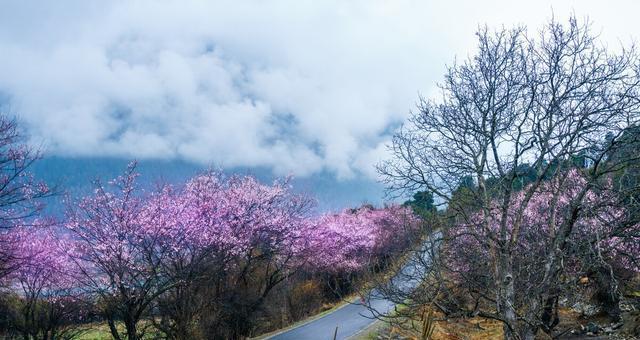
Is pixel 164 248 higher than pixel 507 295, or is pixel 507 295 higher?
pixel 164 248

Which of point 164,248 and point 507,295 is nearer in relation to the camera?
point 507,295

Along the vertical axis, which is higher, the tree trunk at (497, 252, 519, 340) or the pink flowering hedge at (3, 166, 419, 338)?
the pink flowering hedge at (3, 166, 419, 338)

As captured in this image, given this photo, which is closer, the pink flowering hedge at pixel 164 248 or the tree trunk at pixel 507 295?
the tree trunk at pixel 507 295

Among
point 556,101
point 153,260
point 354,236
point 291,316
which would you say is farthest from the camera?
point 354,236

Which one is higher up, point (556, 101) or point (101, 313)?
point (556, 101)

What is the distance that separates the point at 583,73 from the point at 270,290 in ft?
72.3

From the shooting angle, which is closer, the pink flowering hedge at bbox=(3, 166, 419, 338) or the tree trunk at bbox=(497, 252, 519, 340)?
the tree trunk at bbox=(497, 252, 519, 340)

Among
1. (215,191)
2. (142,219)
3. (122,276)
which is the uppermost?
(215,191)

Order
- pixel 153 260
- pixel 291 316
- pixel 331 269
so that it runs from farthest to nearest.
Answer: pixel 331 269 → pixel 291 316 → pixel 153 260

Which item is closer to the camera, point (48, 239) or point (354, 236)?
point (48, 239)

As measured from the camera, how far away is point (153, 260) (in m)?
18.9

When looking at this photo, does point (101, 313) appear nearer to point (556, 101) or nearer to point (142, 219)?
point (142, 219)

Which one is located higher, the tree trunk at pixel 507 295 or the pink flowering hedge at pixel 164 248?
the pink flowering hedge at pixel 164 248

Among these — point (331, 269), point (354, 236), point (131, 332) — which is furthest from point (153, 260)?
point (354, 236)
